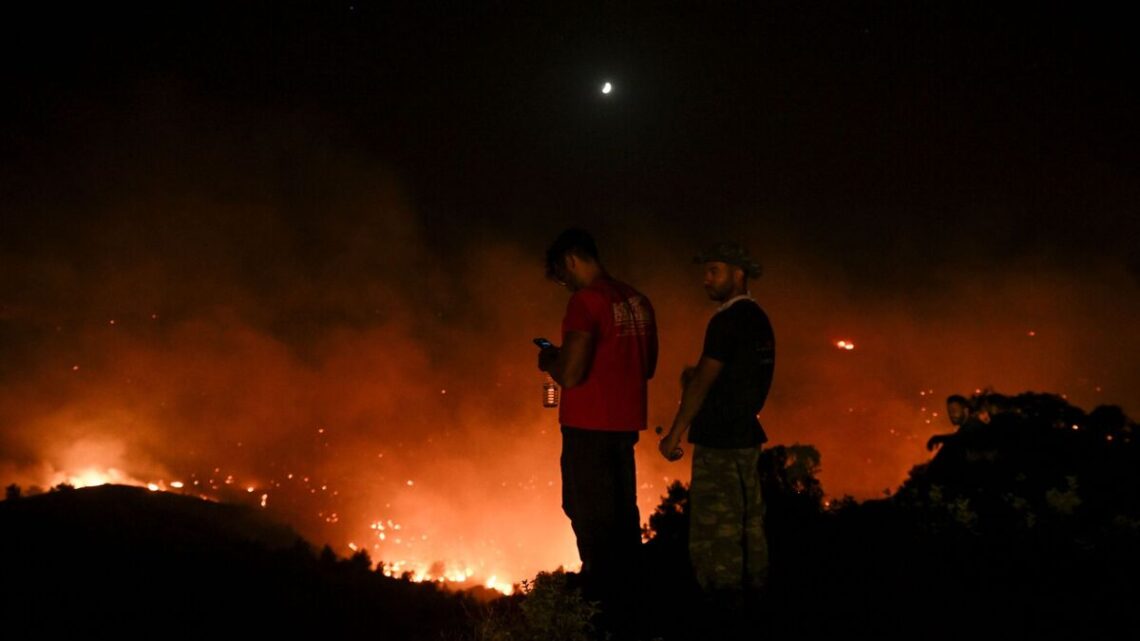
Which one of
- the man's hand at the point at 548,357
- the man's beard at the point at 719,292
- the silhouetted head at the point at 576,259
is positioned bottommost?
the man's hand at the point at 548,357

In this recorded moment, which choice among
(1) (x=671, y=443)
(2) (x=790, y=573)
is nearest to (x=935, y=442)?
(2) (x=790, y=573)

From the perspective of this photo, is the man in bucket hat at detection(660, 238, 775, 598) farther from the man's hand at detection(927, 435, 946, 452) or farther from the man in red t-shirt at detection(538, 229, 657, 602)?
the man's hand at detection(927, 435, 946, 452)

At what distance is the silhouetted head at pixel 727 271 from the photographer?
4.42 m

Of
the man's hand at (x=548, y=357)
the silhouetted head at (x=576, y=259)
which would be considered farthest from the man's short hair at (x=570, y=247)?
the man's hand at (x=548, y=357)

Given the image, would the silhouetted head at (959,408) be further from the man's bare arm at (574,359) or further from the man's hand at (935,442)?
the man's bare arm at (574,359)

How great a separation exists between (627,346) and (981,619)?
2.85 metres

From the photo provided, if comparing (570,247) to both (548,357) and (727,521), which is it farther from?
(727,521)

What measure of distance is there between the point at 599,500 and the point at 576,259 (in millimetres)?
1548

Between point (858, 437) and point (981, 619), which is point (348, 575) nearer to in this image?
point (981, 619)

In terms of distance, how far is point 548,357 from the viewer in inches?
171

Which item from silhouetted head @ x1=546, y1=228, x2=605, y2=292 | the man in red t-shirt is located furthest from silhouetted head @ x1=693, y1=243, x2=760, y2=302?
silhouetted head @ x1=546, y1=228, x2=605, y2=292

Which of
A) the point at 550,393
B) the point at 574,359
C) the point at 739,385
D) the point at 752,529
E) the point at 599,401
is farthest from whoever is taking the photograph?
the point at 550,393

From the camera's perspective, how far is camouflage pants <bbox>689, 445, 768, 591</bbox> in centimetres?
430

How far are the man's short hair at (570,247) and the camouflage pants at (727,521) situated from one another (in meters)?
1.47
